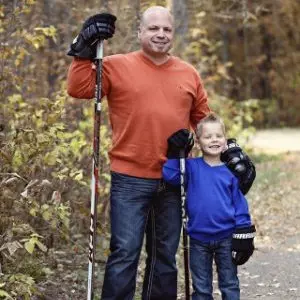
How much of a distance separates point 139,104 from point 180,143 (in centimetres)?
35

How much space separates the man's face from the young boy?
1.79 ft

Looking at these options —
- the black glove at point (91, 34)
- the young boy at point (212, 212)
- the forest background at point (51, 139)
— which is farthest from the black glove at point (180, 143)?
the forest background at point (51, 139)

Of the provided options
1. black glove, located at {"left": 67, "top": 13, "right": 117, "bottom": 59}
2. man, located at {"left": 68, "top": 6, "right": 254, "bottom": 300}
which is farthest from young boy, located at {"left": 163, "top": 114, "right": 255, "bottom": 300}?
black glove, located at {"left": 67, "top": 13, "right": 117, "bottom": 59}

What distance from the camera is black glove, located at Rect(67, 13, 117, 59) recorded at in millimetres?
4695

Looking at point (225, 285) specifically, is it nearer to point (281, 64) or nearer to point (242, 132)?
point (242, 132)

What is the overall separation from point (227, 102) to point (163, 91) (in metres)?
9.10

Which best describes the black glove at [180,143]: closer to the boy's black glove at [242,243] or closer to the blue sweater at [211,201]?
the blue sweater at [211,201]

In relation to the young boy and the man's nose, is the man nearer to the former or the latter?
the man's nose

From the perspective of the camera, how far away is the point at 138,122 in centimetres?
489

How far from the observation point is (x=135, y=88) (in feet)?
16.0

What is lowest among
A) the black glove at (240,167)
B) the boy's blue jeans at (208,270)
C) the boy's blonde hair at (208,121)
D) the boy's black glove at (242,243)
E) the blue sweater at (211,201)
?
the boy's blue jeans at (208,270)

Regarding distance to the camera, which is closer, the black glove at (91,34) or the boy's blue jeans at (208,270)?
the black glove at (91,34)

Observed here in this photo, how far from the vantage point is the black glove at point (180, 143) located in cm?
488

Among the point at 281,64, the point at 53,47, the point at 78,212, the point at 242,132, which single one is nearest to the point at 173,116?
the point at 78,212
